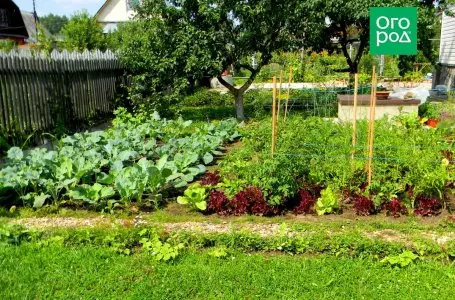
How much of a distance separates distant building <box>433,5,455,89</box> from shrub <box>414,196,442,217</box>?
13975mm

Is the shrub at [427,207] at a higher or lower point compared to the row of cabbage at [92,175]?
lower

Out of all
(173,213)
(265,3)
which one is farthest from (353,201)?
(265,3)

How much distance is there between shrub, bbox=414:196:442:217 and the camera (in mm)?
4914

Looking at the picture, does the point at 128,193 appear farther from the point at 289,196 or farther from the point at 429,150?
the point at 429,150

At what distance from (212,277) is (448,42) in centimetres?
1816

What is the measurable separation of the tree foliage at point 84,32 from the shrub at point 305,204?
19117mm

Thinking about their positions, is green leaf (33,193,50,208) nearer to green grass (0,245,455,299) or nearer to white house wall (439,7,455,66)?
green grass (0,245,455,299)

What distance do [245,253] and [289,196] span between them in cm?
109

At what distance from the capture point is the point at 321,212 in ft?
16.4

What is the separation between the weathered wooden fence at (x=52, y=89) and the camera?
826cm

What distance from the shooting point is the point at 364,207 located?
16.3 ft

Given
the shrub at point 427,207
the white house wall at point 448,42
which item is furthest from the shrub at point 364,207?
the white house wall at point 448,42

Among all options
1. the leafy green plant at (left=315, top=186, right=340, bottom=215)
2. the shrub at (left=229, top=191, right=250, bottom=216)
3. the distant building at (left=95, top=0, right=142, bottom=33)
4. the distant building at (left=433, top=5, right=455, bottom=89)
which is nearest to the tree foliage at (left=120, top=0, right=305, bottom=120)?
the shrub at (left=229, top=191, right=250, bottom=216)

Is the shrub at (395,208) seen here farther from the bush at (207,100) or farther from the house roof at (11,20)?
the house roof at (11,20)
